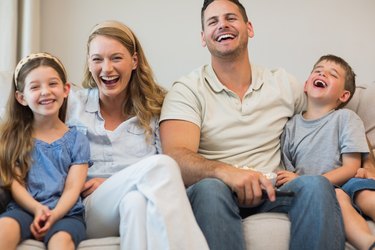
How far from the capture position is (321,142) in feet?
5.55

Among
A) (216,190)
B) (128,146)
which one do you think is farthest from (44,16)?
(216,190)

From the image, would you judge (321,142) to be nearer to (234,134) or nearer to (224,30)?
(234,134)

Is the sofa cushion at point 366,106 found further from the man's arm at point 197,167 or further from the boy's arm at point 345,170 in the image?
the man's arm at point 197,167

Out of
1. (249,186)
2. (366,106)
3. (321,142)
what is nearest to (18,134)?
(249,186)

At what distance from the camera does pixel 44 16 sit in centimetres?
229

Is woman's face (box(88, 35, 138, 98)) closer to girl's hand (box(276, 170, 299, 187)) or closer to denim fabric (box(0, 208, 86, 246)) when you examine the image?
denim fabric (box(0, 208, 86, 246))

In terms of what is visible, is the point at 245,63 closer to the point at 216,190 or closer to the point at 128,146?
the point at 128,146

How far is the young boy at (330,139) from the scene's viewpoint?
1.53 meters

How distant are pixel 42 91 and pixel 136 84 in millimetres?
405

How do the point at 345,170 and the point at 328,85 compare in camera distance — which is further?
the point at 328,85

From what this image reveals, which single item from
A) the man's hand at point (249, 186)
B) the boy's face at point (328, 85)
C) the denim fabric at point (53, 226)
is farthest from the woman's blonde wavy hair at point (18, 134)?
the boy's face at point (328, 85)

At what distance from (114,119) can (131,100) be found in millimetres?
98

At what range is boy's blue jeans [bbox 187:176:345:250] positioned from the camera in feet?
4.13

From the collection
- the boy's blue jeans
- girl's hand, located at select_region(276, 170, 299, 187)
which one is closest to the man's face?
girl's hand, located at select_region(276, 170, 299, 187)
